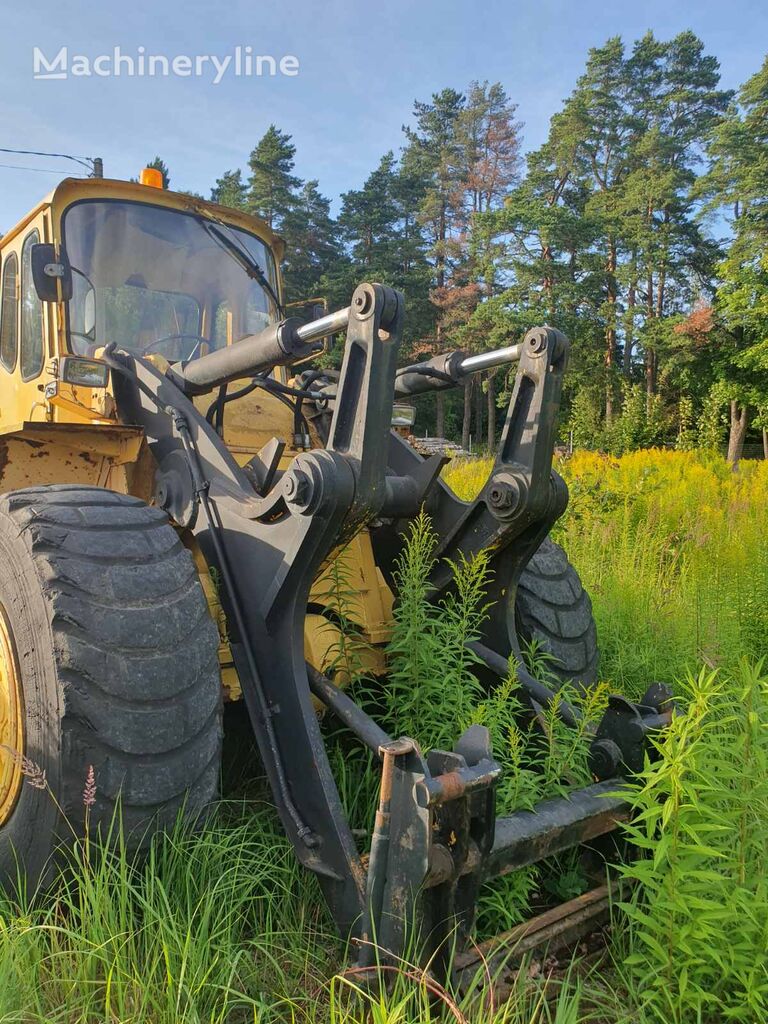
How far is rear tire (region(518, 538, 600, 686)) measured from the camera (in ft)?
11.8

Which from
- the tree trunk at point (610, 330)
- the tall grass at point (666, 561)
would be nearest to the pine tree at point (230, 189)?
the tree trunk at point (610, 330)

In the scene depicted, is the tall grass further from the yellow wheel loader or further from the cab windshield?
the cab windshield

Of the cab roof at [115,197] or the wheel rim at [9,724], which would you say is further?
the cab roof at [115,197]

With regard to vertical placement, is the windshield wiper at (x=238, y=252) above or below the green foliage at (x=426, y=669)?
above

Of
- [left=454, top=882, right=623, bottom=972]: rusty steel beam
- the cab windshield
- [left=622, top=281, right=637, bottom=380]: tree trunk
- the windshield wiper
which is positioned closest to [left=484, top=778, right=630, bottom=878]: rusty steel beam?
[left=454, top=882, right=623, bottom=972]: rusty steel beam

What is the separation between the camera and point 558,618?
3.69 m

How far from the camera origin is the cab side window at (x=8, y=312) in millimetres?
4223

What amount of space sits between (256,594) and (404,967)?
1186 mm

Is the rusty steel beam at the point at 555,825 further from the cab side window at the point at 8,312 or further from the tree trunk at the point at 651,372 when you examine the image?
the tree trunk at the point at 651,372

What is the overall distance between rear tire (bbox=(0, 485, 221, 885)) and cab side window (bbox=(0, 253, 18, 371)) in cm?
215

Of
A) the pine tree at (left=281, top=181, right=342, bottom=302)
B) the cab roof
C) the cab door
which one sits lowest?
the cab door

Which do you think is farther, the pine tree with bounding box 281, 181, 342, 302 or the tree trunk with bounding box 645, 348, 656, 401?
the pine tree with bounding box 281, 181, 342, 302

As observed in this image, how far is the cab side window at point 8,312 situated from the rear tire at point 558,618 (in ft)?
9.70

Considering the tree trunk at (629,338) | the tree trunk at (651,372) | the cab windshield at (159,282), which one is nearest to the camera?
the cab windshield at (159,282)
